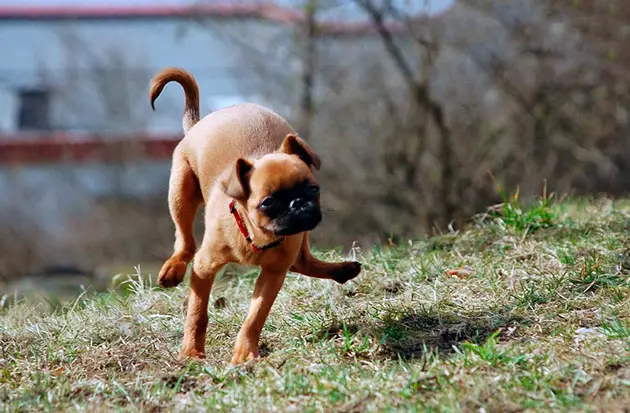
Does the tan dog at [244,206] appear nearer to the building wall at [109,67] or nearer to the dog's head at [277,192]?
the dog's head at [277,192]

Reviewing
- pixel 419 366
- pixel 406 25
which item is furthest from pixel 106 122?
pixel 419 366

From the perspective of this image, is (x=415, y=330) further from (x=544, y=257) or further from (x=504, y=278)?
(x=544, y=257)

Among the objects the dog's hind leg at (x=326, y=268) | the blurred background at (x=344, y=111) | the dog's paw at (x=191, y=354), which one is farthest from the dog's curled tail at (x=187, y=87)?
the blurred background at (x=344, y=111)

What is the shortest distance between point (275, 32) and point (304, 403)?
11517 millimetres

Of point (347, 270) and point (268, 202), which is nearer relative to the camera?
point (268, 202)

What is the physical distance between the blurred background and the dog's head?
737cm

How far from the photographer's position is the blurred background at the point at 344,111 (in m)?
12.9

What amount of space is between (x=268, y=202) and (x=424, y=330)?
1.18 m

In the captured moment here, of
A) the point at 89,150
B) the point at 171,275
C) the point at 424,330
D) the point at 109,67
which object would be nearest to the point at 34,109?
the point at 109,67

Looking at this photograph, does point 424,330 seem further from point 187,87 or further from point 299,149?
point 187,87

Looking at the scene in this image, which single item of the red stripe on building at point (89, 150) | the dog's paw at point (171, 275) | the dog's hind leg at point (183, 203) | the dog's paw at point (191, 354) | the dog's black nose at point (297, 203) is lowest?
the red stripe on building at point (89, 150)

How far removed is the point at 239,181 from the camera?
4035 mm

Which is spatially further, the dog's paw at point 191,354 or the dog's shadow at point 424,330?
the dog's paw at point 191,354

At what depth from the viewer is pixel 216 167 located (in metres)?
4.65
